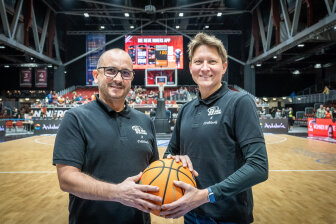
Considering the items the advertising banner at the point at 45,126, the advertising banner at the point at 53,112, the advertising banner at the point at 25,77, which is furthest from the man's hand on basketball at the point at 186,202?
the advertising banner at the point at 25,77

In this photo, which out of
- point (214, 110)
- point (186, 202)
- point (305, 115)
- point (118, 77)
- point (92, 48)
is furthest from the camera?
point (92, 48)

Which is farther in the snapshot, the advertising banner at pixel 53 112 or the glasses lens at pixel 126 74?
the advertising banner at pixel 53 112

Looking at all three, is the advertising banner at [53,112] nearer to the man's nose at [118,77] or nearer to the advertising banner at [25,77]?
the advertising banner at [25,77]

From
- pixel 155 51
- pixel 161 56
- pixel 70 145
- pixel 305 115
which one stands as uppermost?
pixel 155 51

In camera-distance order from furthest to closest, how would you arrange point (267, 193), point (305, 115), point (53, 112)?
1. point (305, 115)
2. point (53, 112)
3. point (267, 193)

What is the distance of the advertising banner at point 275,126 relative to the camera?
13429 mm

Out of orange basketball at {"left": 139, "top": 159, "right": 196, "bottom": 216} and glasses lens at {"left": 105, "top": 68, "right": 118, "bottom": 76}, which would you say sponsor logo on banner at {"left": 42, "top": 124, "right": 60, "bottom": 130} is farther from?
orange basketball at {"left": 139, "top": 159, "right": 196, "bottom": 216}

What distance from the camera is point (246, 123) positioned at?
A: 1308 millimetres

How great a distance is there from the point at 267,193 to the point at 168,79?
52.6 feet

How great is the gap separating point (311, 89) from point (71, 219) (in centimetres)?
2945

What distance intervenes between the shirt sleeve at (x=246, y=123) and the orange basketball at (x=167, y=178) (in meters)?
0.38

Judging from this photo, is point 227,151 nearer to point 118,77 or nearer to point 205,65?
point 205,65

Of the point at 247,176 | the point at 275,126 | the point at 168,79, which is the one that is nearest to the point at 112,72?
the point at 247,176

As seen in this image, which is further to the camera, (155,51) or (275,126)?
(155,51)
